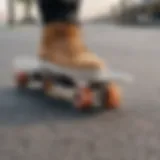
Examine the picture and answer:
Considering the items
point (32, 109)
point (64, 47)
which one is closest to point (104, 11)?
point (64, 47)

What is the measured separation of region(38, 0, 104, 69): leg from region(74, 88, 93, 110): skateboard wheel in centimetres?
8

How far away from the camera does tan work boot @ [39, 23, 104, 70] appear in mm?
940

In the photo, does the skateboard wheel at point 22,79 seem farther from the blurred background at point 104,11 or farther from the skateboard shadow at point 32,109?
the blurred background at point 104,11

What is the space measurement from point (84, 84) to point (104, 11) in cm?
278

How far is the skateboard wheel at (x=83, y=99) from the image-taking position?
0.89 meters

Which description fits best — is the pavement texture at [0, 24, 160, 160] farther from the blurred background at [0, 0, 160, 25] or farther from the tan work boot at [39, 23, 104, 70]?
the blurred background at [0, 0, 160, 25]

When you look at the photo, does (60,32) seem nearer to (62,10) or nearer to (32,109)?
(62,10)

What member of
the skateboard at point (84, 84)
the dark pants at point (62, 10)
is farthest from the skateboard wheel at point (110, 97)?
the dark pants at point (62, 10)

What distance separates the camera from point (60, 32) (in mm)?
1013

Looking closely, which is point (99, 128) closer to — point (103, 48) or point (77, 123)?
point (77, 123)

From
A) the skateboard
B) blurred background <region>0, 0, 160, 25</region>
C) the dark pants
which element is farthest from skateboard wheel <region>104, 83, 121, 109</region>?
blurred background <region>0, 0, 160, 25</region>

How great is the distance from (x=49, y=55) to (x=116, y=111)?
0.66 feet

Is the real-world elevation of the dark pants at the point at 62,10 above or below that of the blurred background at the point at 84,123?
above

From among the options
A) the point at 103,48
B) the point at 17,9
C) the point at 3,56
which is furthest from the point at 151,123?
the point at 17,9
